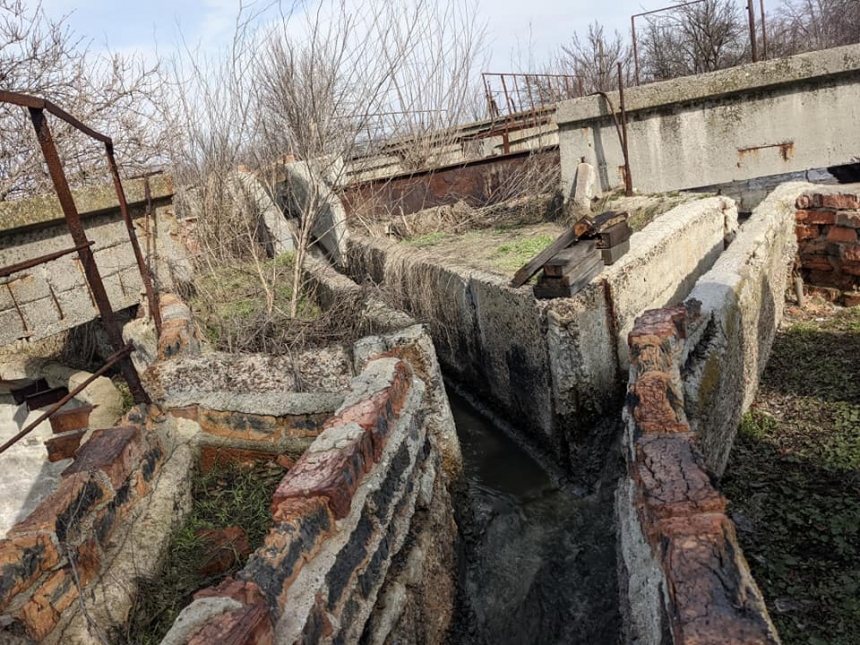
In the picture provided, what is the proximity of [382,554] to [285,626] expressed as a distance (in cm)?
63

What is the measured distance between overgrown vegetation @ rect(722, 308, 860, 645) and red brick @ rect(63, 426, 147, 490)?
292 centimetres

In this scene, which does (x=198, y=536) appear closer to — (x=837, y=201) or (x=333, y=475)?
(x=333, y=475)

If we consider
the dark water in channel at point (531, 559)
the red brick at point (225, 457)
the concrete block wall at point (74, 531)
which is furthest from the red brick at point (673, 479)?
the red brick at point (225, 457)

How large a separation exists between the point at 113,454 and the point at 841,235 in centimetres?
628

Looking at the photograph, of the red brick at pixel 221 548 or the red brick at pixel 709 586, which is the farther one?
the red brick at pixel 221 548

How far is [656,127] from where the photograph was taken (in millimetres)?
7254

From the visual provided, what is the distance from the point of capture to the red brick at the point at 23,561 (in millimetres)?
2170

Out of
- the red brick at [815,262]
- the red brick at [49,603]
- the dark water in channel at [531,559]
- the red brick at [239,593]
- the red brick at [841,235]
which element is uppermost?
the red brick at [239,593]

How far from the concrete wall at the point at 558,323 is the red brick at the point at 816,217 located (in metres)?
0.68

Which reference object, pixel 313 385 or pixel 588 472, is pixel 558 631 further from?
pixel 313 385

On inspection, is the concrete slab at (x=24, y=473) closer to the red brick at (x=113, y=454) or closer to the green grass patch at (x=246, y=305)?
the green grass patch at (x=246, y=305)

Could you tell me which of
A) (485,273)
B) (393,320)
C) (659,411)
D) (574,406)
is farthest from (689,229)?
(659,411)

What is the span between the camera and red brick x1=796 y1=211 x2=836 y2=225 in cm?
603

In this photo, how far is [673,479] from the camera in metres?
2.08
